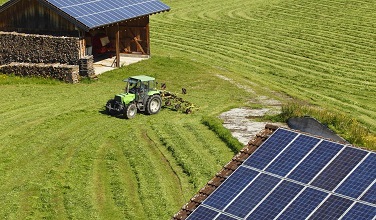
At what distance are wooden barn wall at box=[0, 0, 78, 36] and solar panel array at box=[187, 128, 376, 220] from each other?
87.5 ft

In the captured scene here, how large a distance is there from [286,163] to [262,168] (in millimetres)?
579

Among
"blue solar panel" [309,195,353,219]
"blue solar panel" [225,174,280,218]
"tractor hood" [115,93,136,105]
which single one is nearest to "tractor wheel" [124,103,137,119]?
"tractor hood" [115,93,136,105]

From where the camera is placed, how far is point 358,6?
65.9 metres

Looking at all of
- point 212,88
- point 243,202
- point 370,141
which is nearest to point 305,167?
point 243,202

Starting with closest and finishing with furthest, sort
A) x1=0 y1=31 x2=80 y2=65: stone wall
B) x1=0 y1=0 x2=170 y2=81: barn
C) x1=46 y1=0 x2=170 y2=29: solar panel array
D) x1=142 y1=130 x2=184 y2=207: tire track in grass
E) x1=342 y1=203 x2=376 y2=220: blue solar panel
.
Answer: x1=342 y1=203 x2=376 y2=220: blue solar panel → x1=142 y1=130 x2=184 y2=207: tire track in grass → x1=46 y1=0 x2=170 y2=29: solar panel array → x1=0 y1=0 x2=170 y2=81: barn → x1=0 y1=31 x2=80 y2=65: stone wall

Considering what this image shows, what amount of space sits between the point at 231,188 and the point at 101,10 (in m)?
28.0

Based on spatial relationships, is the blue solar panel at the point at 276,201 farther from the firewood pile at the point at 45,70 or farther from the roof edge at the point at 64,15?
the roof edge at the point at 64,15

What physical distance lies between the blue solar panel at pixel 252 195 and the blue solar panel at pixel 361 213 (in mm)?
2037

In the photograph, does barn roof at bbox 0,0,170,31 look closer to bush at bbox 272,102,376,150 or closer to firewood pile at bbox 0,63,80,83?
firewood pile at bbox 0,63,80,83

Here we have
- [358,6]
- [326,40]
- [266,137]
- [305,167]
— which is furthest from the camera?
[358,6]

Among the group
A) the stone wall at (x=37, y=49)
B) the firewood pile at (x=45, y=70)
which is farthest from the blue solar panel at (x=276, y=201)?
the stone wall at (x=37, y=49)

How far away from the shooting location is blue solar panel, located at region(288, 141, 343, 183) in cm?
1686

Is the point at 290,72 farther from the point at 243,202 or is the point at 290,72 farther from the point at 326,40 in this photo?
the point at 243,202

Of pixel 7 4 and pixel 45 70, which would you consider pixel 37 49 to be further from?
pixel 7 4
